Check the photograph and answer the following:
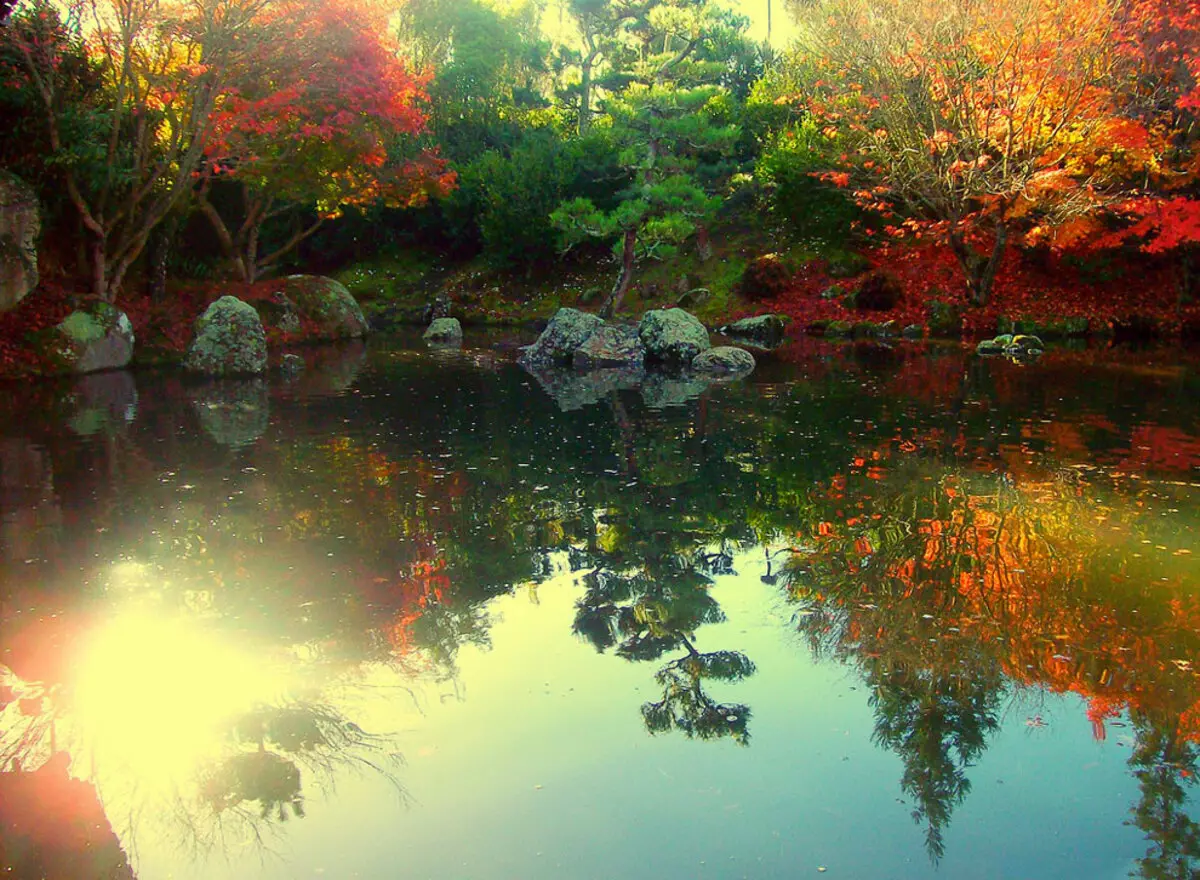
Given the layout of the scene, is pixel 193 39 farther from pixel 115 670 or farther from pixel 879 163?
pixel 879 163

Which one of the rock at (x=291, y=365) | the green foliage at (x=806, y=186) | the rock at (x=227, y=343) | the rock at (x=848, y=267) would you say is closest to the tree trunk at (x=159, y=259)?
the rock at (x=227, y=343)

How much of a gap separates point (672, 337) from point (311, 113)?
901 centimetres

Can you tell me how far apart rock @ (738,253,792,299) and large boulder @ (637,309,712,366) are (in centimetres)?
757

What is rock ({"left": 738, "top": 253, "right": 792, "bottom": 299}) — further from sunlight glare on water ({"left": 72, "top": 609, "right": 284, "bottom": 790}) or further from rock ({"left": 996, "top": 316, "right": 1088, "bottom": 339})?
sunlight glare on water ({"left": 72, "top": 609, "right": 284, "bottom": 790})

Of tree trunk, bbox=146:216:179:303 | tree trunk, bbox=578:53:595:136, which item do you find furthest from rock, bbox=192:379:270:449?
tree trunk, bbox=578:53:595:136

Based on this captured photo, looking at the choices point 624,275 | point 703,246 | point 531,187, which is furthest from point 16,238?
point 703,246

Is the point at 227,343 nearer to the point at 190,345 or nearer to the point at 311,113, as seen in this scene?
the point at 190,345

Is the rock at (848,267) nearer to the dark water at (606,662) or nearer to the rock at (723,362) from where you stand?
the rock at (723,362)

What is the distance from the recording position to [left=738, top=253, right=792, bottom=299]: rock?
84.4 ft

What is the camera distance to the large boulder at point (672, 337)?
709 inches

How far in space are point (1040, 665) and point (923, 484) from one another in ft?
11.3

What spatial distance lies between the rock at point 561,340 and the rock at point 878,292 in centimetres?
866

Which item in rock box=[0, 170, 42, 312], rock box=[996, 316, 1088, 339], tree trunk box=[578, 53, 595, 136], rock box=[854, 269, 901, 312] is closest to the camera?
rock box=[0, 170, 42, 312]

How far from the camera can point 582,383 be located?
15367 mm
